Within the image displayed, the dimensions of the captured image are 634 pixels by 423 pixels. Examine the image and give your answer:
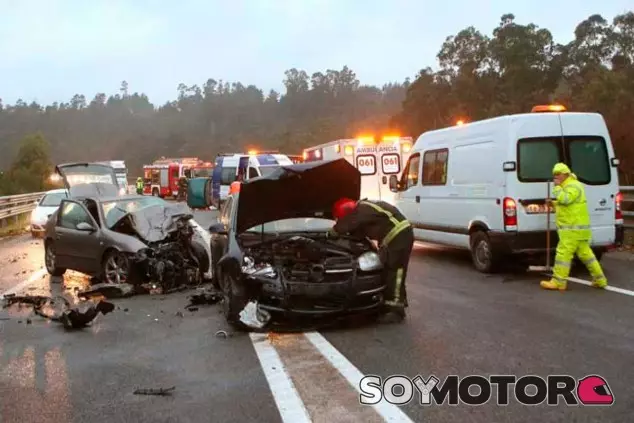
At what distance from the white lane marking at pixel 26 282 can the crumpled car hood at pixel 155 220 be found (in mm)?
1757

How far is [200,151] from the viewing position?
4845 inches

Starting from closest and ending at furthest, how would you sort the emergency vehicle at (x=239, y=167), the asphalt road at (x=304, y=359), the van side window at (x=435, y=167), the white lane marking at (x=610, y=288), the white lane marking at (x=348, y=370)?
the white lane marking at (x=348, y=370) → the asphalt road at (x=304, y=359) → the white lane marking at (x=610, y=288) → the van side window at (x=435, y=167) → the emergency vehicle at (x=239, y=167)

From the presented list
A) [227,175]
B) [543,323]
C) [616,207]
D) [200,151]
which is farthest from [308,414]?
[200,151]

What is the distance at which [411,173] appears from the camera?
488 inches

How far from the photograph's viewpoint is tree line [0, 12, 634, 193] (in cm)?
3750

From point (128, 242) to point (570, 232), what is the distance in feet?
Answer: 20.1

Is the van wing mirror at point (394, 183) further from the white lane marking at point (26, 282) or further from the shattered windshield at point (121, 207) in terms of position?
the white lane marking at point (26, 282)

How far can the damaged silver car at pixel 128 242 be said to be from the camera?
29.2 ft

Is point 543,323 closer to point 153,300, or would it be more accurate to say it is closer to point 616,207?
point 616,207

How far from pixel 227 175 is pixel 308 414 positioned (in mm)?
23076

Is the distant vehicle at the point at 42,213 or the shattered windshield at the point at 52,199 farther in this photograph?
the shattered windshield at the point at 52,199

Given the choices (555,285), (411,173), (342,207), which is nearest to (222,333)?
(342,207)

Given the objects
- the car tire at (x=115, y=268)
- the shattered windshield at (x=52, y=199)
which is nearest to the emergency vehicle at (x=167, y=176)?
the shattered windshield at (x=52, y=199)

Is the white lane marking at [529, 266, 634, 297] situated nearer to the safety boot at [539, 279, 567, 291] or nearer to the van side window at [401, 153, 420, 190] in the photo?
the safety boot at [539, 279, 567, 291]
